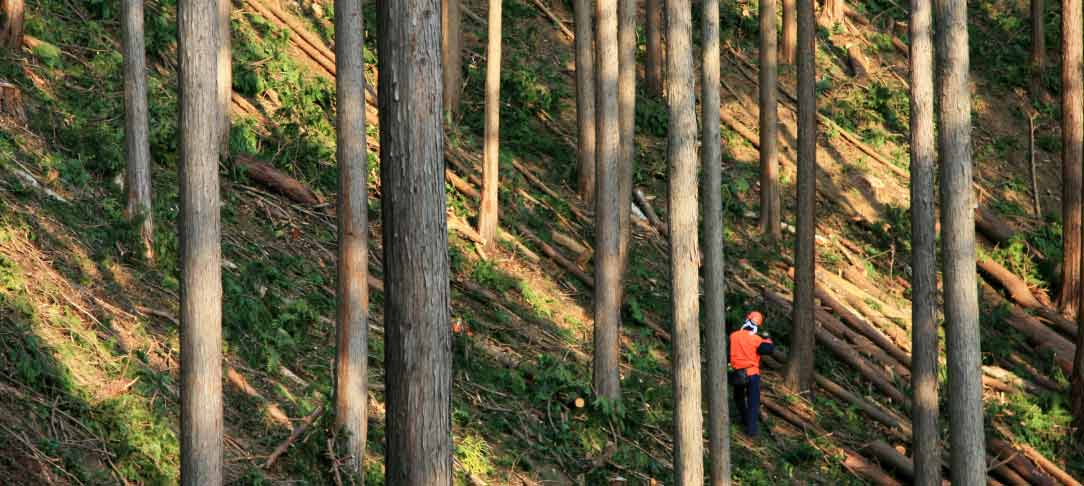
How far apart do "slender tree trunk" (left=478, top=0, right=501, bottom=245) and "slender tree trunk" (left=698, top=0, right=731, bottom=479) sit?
6.01 metres

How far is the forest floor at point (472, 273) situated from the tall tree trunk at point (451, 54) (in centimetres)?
52

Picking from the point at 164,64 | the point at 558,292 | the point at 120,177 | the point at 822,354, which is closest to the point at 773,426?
the point at 822,354

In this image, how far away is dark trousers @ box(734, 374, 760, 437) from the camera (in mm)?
16172

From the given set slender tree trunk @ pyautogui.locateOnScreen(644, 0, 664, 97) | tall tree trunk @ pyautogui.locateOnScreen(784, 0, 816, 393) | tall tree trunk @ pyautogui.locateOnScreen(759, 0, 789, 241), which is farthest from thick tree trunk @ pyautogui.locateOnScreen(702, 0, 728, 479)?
slender tree trunk @ pyautogui.locateOnScreen(644, 0, 664, 97)

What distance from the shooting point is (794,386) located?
1802 centimetres

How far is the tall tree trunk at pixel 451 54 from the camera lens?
20656mm

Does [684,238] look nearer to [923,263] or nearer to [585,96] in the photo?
[923,263]

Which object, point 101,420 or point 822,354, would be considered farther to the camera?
point 822,354

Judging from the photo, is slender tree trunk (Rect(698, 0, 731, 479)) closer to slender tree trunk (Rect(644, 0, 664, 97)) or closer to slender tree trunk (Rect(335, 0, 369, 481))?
slender tree trunk (Rect(335, 0, 369, 481))

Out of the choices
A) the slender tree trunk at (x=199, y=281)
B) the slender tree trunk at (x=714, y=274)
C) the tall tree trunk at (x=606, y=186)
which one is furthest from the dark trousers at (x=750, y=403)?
the slender tree trunk at (x=199, y=281)

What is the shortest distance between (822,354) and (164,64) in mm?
10280

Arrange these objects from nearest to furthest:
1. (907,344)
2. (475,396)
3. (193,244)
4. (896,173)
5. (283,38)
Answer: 1. (193,244)
2. (475,396)
3. (907,344)
4. (283,38)
5. (896,173)

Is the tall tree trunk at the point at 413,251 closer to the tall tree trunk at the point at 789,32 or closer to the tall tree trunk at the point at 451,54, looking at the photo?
the tall tree trunk at the point at 451,54

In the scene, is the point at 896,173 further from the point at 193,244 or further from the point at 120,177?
the point at 193,244
